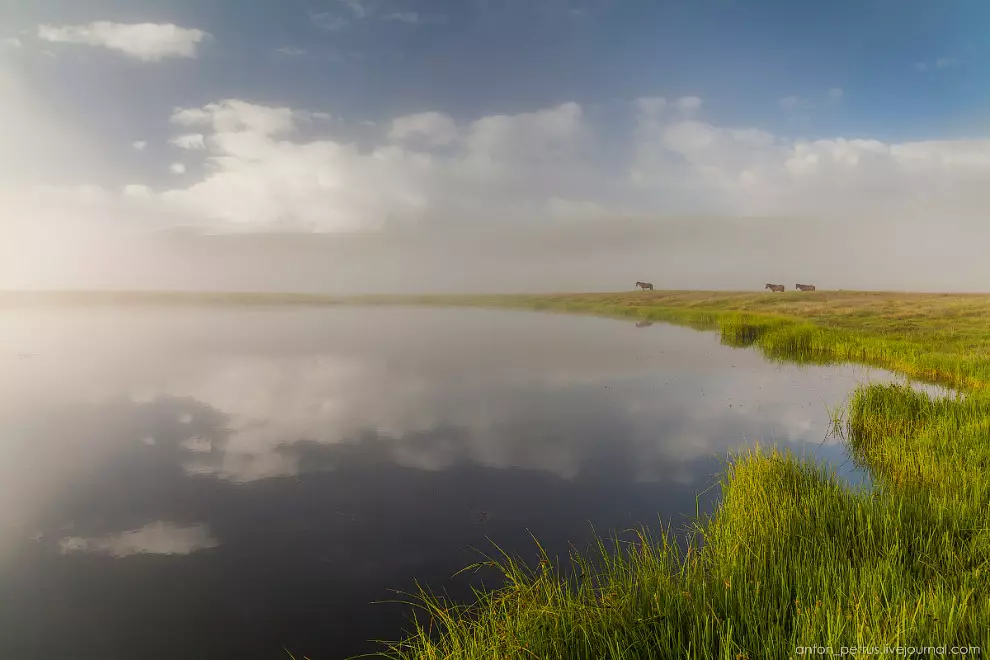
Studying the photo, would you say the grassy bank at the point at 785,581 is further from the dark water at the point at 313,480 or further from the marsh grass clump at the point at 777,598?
the dark water at the point at 313,480

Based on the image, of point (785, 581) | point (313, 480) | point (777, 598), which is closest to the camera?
point (777, 598)

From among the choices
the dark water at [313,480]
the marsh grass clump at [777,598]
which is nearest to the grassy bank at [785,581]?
the marsh grass clump at [777,598]

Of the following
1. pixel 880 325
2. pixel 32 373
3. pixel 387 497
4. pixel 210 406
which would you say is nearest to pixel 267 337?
pixel 32 373

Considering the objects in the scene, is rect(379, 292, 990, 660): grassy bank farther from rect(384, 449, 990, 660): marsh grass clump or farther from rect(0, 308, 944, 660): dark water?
rect(0, 308, 944, 660): dark water

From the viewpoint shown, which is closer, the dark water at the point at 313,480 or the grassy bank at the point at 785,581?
the grassy bank at the point at 785,581

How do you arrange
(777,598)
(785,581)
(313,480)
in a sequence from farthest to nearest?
1. (313,480)
2. (785,581)
3. (777,598)

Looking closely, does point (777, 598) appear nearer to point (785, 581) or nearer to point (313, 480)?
point (785, 581)

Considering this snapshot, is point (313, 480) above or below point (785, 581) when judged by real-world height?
below

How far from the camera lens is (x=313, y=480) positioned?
42.0 ft

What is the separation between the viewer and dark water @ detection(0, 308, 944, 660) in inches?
299

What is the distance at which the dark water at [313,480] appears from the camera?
759 centimetres

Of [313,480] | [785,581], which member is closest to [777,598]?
[785,581]

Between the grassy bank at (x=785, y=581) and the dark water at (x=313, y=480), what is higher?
the grassy bank at (x=785, y=581)

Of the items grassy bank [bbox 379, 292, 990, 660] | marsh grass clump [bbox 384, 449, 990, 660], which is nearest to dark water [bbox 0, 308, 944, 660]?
grassy bank [bbox 379, 292, 990, 660]
